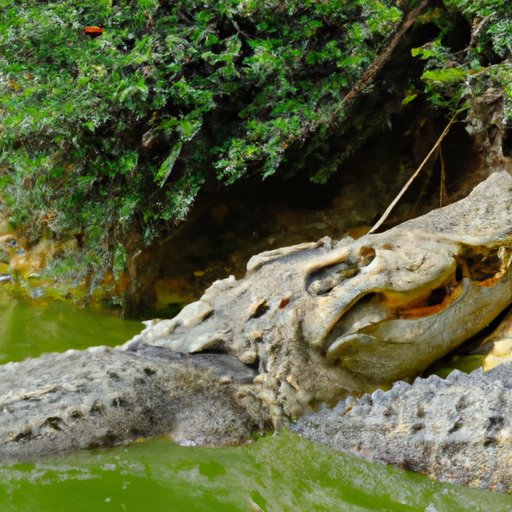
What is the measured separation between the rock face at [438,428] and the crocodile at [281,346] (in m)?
0.12

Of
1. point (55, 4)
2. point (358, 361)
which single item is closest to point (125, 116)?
point (55, 4)

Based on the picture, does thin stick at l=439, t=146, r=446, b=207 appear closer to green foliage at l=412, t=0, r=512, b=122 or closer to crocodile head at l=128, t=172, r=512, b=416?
green foliage at l=412, t=0, r=512, b=122

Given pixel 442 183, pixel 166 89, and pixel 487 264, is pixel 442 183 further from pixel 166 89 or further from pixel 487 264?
pixel 166 89

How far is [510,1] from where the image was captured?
12.3 feet

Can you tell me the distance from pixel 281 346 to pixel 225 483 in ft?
2.45

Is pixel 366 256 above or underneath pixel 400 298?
above

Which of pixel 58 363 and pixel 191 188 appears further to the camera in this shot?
pixel 191 188

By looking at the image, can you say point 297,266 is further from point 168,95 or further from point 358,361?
point 168,95

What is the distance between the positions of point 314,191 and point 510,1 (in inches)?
72.4

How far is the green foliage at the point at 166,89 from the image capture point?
3.96 metres

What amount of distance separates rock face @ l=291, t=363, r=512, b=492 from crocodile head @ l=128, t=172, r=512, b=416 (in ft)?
0.92

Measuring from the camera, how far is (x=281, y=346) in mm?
2941

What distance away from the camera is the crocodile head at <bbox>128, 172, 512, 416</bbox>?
2914 mm

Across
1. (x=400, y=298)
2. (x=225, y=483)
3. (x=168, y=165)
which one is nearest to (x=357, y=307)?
(x=400, y=298)
